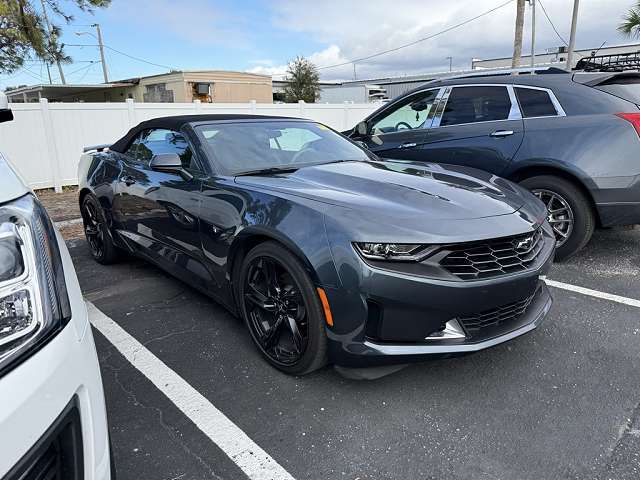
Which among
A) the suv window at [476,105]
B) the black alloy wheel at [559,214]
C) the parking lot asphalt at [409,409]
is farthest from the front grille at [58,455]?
the suv window at [476,105]

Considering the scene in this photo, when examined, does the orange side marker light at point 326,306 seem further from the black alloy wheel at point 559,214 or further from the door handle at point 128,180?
the black alloy wheel at point 559,214

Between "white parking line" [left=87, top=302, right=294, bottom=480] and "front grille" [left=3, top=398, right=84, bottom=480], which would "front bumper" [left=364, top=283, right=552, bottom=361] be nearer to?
"white parking line" [left=87, top=302, right=294, bottom=480]

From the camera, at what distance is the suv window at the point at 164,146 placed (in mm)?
3396

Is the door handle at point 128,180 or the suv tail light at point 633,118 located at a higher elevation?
the suv tail light at point 633,118

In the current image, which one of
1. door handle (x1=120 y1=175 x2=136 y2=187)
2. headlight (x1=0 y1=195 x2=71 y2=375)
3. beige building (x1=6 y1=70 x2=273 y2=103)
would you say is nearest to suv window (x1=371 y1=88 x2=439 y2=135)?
door handle (x1=120 y1=175 x2=136 y2=187)

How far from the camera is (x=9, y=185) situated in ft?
4.43

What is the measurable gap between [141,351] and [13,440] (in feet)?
6.91

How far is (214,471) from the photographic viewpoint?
1.98 meters

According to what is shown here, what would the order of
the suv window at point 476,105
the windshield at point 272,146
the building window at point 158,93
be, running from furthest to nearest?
the building window at point 158,93 → the suv window at point 476,105 → the windshield at point 272,146

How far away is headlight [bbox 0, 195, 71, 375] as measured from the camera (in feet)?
3.58

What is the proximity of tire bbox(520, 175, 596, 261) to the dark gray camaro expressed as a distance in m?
1.35

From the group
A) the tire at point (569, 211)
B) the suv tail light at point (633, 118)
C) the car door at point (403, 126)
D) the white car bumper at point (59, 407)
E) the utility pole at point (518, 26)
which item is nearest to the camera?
the white car bumper at point (59, 407)

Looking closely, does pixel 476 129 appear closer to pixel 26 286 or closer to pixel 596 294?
pixel 596 294

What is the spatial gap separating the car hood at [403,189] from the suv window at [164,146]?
0.63m
